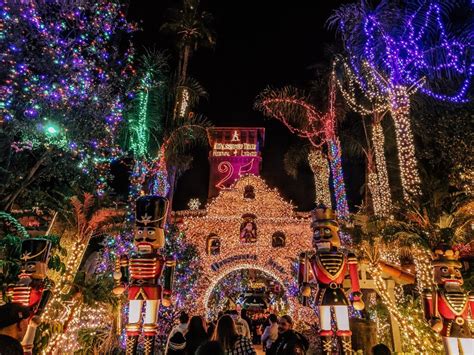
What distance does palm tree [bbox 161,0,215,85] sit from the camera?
15875mm

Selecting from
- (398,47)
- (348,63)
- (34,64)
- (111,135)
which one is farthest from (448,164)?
(34,64)

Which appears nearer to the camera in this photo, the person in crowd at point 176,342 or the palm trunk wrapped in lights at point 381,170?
the person in crowd at point 176,342

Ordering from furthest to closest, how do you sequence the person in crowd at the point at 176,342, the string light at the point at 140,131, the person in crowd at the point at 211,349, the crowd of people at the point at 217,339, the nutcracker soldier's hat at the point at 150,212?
the string light at the point at 140,131
the nutcracker soldier's hat at the point at 150,212
the person in crowd at the point at 176,342
the crowd of people at the point at 217,339
the person in crowd at the point at 211,349

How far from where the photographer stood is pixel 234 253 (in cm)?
1363

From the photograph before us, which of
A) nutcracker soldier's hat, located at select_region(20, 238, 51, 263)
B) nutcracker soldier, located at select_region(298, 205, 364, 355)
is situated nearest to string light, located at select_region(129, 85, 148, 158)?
nutcracker soldier's hat, located at select_region(20, 238, 51, 263)

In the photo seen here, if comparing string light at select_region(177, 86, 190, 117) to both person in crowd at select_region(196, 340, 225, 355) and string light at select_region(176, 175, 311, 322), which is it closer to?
string light at select_region(176, 175, 311, 322)

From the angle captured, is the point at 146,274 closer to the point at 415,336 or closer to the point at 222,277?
the point at 415,336

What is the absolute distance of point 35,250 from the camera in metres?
6.26

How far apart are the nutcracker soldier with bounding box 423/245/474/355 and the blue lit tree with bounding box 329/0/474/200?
256 cm

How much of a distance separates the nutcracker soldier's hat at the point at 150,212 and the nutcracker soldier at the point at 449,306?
479 centimetres

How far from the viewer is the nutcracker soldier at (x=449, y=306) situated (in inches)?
204

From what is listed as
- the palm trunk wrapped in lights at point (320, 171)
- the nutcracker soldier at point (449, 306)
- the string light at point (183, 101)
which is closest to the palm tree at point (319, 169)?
the palm trunk wrapped in lights at point (320, 171)

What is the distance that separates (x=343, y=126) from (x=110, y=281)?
526 inches

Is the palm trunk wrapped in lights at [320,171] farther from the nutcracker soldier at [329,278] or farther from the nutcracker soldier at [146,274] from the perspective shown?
the nutcracker soldier at [146,274]
